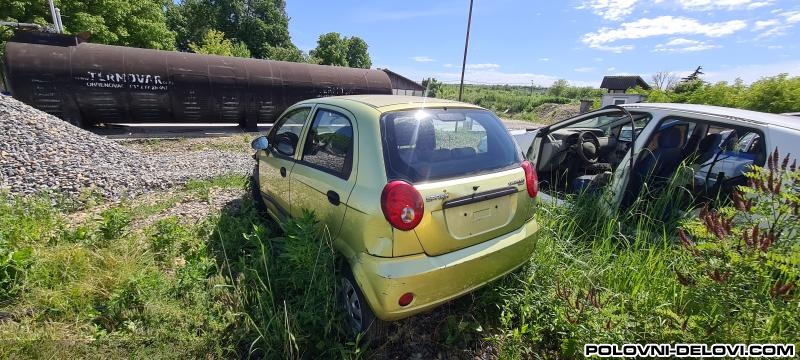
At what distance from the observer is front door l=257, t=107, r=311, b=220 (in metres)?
3.13

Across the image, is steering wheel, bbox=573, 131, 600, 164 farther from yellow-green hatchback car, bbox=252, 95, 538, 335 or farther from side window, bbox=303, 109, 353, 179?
side window, bbox=303, 109, 353, 179

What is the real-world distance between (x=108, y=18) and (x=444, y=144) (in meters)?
30.9

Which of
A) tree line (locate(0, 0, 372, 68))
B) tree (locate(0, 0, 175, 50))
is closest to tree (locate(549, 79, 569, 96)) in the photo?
tree line (locate(0, 0, 372, 68))

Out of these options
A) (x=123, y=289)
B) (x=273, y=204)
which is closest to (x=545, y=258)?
(x=273, y=204)

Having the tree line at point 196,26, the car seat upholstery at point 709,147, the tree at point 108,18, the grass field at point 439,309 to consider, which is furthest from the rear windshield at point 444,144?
the tree line at point 196,26

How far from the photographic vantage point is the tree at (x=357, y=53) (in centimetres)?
4925

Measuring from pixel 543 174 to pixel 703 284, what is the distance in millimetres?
2689

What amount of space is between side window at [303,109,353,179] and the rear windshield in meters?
0.34

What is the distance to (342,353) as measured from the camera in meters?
2.09

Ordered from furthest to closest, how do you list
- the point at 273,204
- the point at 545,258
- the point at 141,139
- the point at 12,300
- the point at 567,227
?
1. the point at 141,139
2. the point at 273,204
3. the point at 567,227
4. the point at 545,258
5. the point at 12,300

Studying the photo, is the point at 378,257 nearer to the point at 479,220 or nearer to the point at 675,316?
the point at 479,220

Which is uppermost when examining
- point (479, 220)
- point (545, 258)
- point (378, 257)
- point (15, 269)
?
point (479, 220)

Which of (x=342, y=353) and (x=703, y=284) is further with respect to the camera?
(x=342, y=353)

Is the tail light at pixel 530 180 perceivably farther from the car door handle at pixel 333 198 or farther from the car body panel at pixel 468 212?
the car door handle at pixel 333 198
